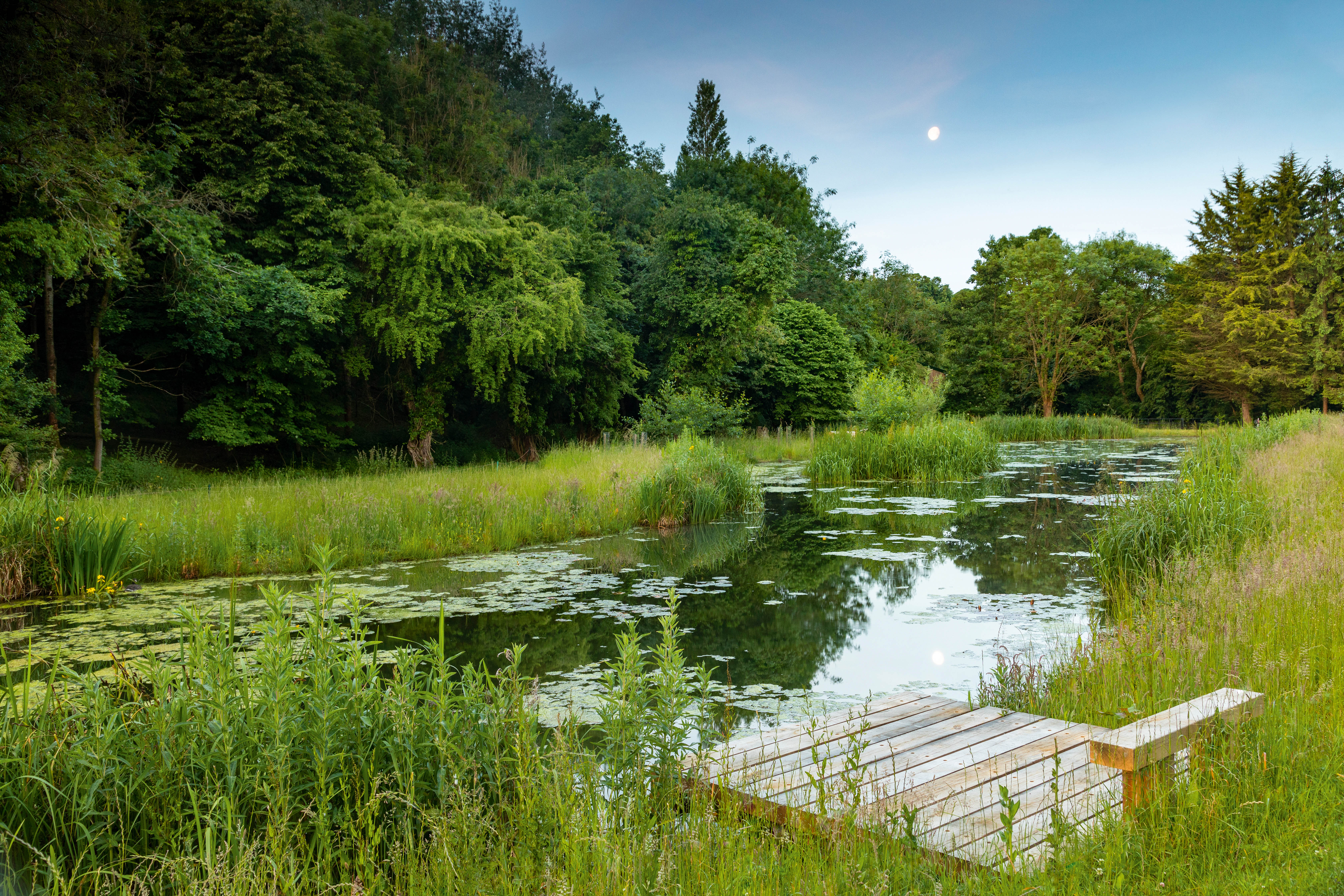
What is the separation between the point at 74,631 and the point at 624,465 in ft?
26.9

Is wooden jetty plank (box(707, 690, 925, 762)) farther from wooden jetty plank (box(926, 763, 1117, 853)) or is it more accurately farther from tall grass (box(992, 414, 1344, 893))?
tall grass (box(992, 414, 1344, 893))

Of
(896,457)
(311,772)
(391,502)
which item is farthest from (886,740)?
(896,457)

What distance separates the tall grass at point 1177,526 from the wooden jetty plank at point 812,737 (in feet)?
10.2

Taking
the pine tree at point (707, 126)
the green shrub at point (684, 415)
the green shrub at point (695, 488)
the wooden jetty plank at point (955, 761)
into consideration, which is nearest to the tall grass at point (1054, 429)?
the green shrub at point (684, 415)

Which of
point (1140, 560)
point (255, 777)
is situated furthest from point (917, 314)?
point (255, 777)

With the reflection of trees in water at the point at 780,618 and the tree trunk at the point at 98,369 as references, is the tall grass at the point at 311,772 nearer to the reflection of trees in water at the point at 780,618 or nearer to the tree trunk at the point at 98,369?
the reflection of trees in water at the point at 780,618

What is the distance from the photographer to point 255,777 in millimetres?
2650

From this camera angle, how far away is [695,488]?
42.5 ft

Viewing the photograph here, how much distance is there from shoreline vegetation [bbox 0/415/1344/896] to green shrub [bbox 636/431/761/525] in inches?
346

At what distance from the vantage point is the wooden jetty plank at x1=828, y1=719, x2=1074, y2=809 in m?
3.09

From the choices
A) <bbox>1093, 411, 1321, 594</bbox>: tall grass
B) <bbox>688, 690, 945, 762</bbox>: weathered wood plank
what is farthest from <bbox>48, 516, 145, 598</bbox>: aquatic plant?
<bbox>1093, 411, 1321, 594</bbox>: tall grass

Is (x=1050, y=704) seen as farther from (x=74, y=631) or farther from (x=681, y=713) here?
(x=74, y=631)

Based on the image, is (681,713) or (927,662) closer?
(681,713)

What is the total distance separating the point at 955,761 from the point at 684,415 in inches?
766
